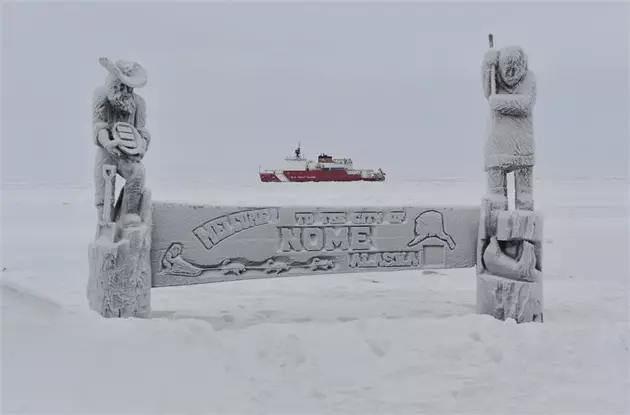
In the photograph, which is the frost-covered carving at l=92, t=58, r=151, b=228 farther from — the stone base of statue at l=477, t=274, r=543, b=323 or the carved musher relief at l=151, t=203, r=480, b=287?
the stone base of statue at l=477, t=274, r=543, b=323

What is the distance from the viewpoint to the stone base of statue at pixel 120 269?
4.08 metres

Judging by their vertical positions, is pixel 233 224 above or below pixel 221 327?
above

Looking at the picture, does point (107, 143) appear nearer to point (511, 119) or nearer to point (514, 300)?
point (511, 119)

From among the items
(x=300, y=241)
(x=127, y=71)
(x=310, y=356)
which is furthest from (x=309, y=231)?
(x=127, y=71)

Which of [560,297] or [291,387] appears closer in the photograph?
[291,387]

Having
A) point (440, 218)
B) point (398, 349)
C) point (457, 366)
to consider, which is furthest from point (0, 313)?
point (440, 218)

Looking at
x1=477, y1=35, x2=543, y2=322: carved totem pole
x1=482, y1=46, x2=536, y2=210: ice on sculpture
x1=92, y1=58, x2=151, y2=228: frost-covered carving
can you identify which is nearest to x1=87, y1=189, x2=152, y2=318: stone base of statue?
x1=92, y1=58, x2=151, y2=228: frost-covered carving

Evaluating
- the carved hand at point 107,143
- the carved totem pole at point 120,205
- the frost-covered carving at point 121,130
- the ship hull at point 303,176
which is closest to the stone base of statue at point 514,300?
the carved totem pole at point 120,205

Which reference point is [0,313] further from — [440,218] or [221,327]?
[440,218]

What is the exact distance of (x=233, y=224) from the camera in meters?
4.63

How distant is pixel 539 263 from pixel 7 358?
3806mm

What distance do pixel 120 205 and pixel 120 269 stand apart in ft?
1.58

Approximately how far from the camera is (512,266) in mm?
4625

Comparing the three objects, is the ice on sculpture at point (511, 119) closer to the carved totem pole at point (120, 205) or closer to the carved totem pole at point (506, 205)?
the carved totem pole at point (506, 205)
